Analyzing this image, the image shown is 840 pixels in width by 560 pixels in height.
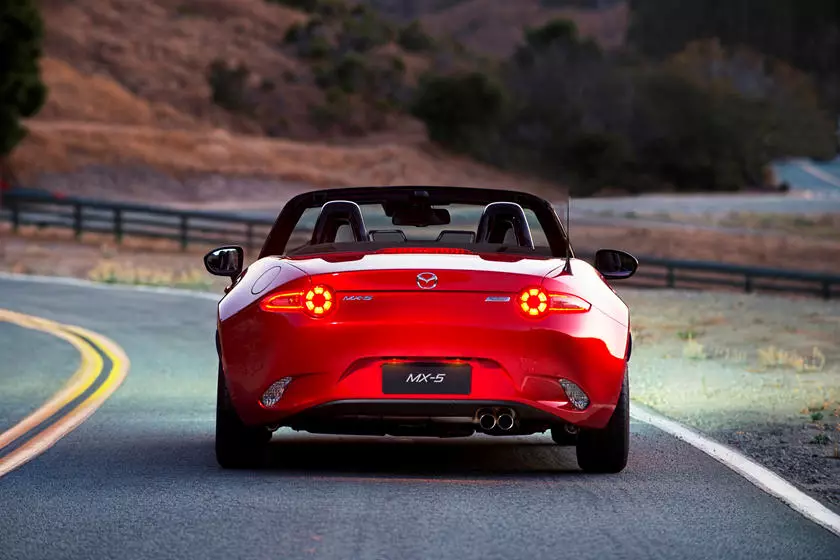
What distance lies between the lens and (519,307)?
9.27 meters

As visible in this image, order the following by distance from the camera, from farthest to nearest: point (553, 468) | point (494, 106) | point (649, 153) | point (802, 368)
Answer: point (494, 106) < point (649, 153) < point (802, 368) < point (553, 468)

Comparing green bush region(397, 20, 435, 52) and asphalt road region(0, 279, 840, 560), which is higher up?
green bush region(397, 20, 435, 52)

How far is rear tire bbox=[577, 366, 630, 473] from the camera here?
976 centimetres

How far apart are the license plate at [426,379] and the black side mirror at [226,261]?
5.94 feet

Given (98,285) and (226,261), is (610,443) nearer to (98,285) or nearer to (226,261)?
(226,261)

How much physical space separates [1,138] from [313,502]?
166ft

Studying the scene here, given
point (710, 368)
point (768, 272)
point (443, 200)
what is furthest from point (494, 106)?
point (443, 200)

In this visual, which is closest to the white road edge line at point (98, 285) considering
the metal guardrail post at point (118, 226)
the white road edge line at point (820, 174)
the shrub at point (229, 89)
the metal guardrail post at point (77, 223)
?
the metal guardrail post at point (118, 226)

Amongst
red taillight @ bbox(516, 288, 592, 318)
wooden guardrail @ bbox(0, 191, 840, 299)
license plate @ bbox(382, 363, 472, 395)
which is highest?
red taillight @ bbox(516, 288, 592, 318)

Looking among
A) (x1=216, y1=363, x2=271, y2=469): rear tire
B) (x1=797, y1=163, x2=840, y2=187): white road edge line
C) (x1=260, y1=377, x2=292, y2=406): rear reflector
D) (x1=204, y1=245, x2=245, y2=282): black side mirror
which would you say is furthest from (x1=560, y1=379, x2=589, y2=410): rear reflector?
(x1=797, y1=163, x2=840, y2=187): white road edge line

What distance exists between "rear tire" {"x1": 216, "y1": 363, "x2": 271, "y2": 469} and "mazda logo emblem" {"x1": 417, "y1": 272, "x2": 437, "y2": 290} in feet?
3.96

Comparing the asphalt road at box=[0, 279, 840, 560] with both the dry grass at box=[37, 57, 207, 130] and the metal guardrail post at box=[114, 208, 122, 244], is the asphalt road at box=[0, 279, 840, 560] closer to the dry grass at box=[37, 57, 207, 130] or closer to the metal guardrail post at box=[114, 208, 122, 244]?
the metal guardrail post at box=[114, 208, 122, 244]

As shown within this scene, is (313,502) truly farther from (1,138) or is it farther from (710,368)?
(1,138)

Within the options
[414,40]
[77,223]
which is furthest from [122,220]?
[414,40]
